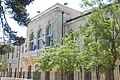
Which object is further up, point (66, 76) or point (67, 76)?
point (67, 76)

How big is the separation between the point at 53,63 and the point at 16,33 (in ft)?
29.9

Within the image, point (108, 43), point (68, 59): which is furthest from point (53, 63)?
point (108, 43)

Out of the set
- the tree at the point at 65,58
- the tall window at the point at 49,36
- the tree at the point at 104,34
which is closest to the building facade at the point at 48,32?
the tall window at the point at 49,36

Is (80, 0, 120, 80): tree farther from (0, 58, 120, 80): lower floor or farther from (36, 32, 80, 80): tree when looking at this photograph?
(36, 32, 80, 80): tree

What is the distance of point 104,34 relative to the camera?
15.5 meters

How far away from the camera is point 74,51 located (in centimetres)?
2120

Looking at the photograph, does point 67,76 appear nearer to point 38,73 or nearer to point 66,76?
point 66,76

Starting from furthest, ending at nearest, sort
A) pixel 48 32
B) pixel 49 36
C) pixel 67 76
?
pixel 48 32
pixel 49 36
pixel 67 76

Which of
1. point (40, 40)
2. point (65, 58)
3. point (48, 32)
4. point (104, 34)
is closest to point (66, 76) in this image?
point (48, 32)

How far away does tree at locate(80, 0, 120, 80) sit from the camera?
613 inches

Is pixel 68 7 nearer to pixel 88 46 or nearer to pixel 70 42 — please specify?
pixel 70 42

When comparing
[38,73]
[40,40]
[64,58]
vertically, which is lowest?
[38,73]

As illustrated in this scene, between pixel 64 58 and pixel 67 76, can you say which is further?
pixel 67 76

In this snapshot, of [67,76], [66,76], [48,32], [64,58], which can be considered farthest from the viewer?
[48,32]
